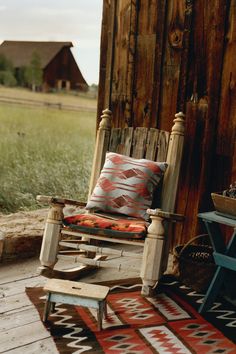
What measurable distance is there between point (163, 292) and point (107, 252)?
0.47 m

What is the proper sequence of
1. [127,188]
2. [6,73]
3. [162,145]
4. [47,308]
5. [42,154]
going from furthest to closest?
[42,154] → [6,73] → [162,145] → [127,188] → [47,308]

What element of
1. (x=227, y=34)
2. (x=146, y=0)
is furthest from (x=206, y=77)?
(x=146, y=0)

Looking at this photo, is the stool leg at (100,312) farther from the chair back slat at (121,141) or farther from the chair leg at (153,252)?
the chair back slat at (121,141)

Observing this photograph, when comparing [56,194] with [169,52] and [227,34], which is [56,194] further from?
[227,34]

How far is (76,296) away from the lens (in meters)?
2.53

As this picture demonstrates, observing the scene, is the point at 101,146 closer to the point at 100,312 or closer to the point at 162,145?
the point at 162,145

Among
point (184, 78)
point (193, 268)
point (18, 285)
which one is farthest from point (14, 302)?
point (184, 78)

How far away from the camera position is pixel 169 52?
3660 millimetres

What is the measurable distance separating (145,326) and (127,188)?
96 centimetres

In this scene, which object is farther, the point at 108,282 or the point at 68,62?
the point at 68,62

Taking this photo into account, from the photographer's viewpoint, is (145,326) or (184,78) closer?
(145,326)

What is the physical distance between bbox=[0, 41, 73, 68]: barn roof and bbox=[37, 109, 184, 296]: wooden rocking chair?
109 centimetres

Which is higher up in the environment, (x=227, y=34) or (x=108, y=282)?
(x=227, y=34)

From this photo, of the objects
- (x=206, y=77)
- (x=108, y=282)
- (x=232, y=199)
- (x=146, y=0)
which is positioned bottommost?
(x=108, y=282)
